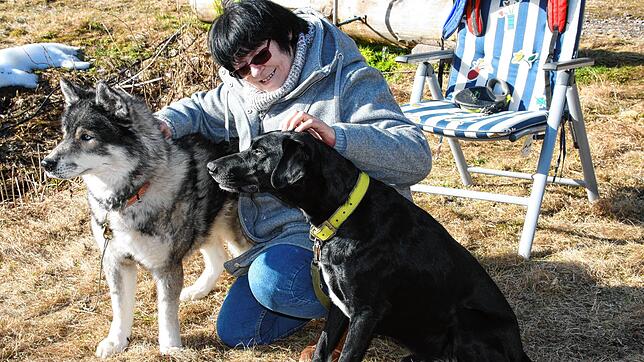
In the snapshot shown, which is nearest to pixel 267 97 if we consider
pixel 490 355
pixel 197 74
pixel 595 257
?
pixel 490 355

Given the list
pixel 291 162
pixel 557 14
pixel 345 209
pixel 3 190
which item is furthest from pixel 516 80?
pixel 3 190

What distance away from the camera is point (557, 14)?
13.3 feet

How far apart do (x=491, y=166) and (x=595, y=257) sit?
136 cm

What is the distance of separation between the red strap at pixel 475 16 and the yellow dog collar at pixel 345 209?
241cm

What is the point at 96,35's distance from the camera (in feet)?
25.7

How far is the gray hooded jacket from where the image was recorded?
256 centimetres

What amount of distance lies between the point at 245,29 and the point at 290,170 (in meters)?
0.65

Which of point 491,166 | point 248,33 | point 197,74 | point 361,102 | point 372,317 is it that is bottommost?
point 491,166

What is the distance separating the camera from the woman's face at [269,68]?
8.73 feet

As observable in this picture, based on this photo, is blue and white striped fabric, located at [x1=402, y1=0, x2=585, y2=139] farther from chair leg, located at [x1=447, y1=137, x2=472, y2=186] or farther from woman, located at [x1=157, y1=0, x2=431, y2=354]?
woman, located at [x1=157, y1=0, x2=431, y2=354]

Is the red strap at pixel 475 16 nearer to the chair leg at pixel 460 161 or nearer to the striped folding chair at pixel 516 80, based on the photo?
the striped folding chair at pixel 516 80

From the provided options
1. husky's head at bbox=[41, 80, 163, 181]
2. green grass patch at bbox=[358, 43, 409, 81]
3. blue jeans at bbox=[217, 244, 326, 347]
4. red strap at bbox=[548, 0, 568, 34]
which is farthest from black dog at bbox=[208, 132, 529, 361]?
green grass patch at bbox=[358, 43, 409, 81]

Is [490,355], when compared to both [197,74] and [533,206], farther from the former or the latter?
[197,74]

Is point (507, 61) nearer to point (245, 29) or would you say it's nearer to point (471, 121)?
point (471, 121)
